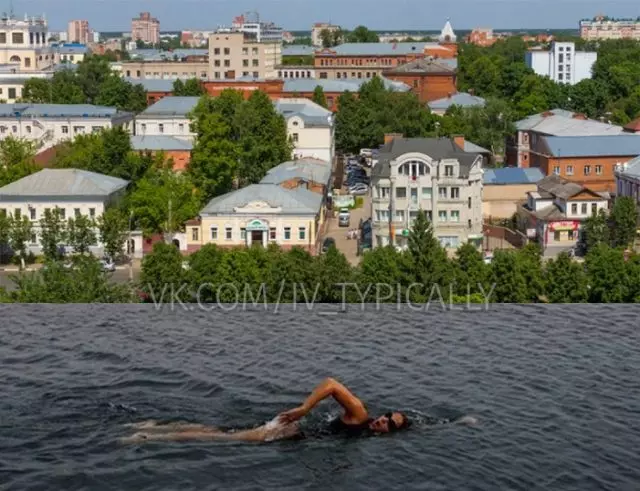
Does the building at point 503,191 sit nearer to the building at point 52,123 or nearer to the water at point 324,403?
the building at point 52,123

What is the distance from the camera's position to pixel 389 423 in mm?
9875

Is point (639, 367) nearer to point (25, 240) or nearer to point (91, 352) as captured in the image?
point (91, 352)

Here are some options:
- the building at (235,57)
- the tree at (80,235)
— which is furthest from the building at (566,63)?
the tree at (80,235)

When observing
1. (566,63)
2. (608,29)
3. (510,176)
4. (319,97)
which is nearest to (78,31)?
(608,29)

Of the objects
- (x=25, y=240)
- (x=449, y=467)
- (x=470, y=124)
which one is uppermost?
(x=470, y=124)

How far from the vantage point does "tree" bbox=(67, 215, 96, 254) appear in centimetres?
2644

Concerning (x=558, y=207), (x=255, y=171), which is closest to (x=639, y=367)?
(x=558, y=207)

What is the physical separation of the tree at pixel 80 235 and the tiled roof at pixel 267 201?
8.92 ft

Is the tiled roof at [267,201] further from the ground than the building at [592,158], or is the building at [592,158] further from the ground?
the building at [592,158]

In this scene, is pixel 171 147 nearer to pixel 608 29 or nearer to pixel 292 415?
pixel 292 415

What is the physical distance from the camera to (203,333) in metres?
13.4

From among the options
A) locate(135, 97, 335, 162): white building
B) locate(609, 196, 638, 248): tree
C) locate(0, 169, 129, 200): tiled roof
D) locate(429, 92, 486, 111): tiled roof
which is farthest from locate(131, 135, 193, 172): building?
locate(609, 196, 638, 248): tree

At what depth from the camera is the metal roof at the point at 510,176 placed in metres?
32.9

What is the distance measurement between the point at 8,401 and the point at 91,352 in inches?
70.5
